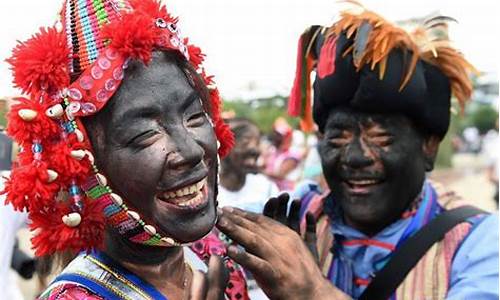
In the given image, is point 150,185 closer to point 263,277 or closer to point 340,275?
point 263,277

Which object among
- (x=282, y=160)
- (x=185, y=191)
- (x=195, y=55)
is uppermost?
(x=195, y=55)

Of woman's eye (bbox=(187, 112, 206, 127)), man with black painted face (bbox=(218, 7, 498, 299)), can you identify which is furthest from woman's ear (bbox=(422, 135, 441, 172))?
woman's eye (bbox=(187, 112, 206, 127))

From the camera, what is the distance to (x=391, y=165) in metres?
2.35

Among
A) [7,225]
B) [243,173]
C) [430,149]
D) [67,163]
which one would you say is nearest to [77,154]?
[67,163]

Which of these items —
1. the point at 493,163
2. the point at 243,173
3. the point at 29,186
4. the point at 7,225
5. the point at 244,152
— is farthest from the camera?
the point at 493,163

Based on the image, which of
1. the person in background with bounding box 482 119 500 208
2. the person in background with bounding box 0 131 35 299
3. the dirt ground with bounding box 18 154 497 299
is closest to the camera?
the person in background with bounding box 0 131 35 299

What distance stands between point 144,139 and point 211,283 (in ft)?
1.23

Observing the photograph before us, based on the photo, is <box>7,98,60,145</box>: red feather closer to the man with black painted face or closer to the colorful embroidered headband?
the colorful embroidered headband

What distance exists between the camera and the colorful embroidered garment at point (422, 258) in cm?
224

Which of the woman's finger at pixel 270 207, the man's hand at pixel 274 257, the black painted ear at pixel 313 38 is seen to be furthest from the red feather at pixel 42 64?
the black painted ear at pixel 313 38

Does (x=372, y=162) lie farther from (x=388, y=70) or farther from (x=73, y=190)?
(x=73, y=190)

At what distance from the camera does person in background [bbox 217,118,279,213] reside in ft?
17.3

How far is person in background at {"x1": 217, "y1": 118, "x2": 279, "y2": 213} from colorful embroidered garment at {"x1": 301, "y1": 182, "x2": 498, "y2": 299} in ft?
8.10

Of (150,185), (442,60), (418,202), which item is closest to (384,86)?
(442,60)
